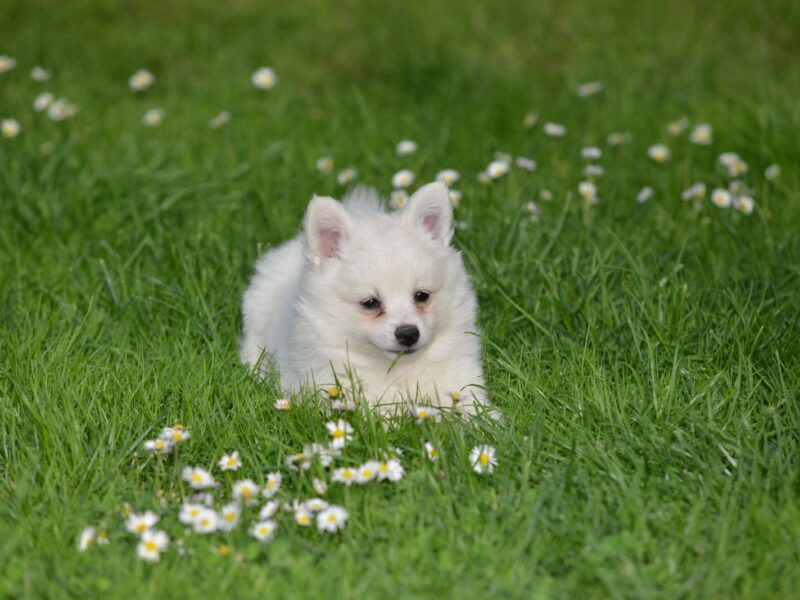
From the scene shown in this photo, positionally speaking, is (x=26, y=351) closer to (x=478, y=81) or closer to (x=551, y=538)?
(x=551, y=538)

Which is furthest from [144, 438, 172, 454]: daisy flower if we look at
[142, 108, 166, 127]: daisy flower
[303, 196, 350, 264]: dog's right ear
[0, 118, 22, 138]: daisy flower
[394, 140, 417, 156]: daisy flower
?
[142, 108, 166, 127]: daisy flower

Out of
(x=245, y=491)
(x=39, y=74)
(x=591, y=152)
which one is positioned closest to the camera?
(x=245, y=491)

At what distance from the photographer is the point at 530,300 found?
4.12 metres

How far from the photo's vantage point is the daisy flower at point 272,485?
117 inches

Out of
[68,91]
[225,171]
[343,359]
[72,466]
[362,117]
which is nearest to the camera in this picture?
[72,466]

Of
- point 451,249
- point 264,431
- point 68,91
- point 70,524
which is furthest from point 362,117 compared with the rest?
point 70,524

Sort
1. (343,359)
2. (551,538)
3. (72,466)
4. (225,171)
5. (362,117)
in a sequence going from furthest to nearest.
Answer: (362,117), (225,171), (343,359), (72,466), (551,538)

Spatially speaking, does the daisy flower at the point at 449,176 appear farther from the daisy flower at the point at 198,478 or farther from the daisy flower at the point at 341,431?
the daisy flower at the point at 198,478

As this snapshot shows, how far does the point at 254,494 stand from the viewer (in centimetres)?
296

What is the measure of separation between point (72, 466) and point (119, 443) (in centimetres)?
19

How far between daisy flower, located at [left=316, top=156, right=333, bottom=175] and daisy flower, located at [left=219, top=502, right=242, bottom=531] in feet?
8.79

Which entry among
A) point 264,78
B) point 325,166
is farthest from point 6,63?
point 325,166

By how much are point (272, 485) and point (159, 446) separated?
400mm

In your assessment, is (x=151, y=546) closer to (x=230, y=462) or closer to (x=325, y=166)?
(x=230, y=462)
